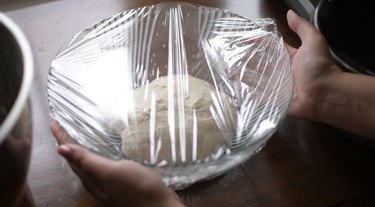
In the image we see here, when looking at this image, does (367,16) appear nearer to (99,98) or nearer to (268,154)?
(268,154)

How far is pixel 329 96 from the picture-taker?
55 cm

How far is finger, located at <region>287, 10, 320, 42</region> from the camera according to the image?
1.87 ft

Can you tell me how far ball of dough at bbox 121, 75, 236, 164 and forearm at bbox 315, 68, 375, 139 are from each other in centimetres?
11

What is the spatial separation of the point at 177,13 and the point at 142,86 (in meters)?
0.12

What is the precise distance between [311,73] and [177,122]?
187 mm

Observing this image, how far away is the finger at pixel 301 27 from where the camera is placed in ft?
1.87

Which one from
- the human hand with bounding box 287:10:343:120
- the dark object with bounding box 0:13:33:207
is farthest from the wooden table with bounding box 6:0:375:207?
the dark object with bounding box 0:13:33:207

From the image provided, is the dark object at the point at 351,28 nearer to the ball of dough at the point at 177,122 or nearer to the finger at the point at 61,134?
the ball of dough at the point at 177,122

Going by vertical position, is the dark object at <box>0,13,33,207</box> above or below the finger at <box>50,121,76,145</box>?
above

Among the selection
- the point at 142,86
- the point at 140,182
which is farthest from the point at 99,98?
the point at 140,182

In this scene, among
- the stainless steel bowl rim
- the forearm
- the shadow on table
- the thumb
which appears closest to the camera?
the stainless steel bowl rim

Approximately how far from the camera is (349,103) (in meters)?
0.54

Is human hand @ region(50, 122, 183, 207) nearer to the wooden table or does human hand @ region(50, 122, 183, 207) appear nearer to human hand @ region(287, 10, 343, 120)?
the wooden table

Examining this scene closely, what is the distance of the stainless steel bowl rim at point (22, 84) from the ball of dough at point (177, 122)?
0.17m
